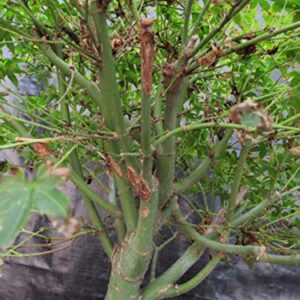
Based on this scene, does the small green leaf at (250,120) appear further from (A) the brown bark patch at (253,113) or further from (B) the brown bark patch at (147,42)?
(B) the brown bark patch at (147,42)

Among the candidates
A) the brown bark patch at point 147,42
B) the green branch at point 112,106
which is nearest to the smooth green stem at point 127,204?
the green branch at point 112,106

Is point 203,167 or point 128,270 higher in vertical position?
point 203,167

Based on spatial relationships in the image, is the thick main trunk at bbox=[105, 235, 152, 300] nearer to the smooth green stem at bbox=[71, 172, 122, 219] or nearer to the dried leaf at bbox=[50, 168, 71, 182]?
the smooth green stem at bbox=[71, 172, 122, 219]

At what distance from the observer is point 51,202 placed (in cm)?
27

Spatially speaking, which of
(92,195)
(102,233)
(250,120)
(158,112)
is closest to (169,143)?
(158,112)

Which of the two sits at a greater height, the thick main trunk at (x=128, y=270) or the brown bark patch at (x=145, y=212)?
the brown bark patch at (x=145, y=212)

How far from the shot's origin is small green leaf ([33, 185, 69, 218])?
0.27m

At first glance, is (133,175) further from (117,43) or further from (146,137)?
(117,43)

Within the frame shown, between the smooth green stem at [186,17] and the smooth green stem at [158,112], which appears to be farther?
the smooth green stem at [158,112]

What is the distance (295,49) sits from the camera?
764 mm

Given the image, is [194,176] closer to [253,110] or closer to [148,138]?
[148,138]

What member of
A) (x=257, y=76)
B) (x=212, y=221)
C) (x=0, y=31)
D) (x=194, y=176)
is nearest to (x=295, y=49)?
(x=257, y=76)

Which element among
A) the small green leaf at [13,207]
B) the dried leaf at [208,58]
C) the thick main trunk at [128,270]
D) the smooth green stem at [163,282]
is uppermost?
the dried leaf at [208,58]

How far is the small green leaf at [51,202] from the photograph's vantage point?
27 cm
